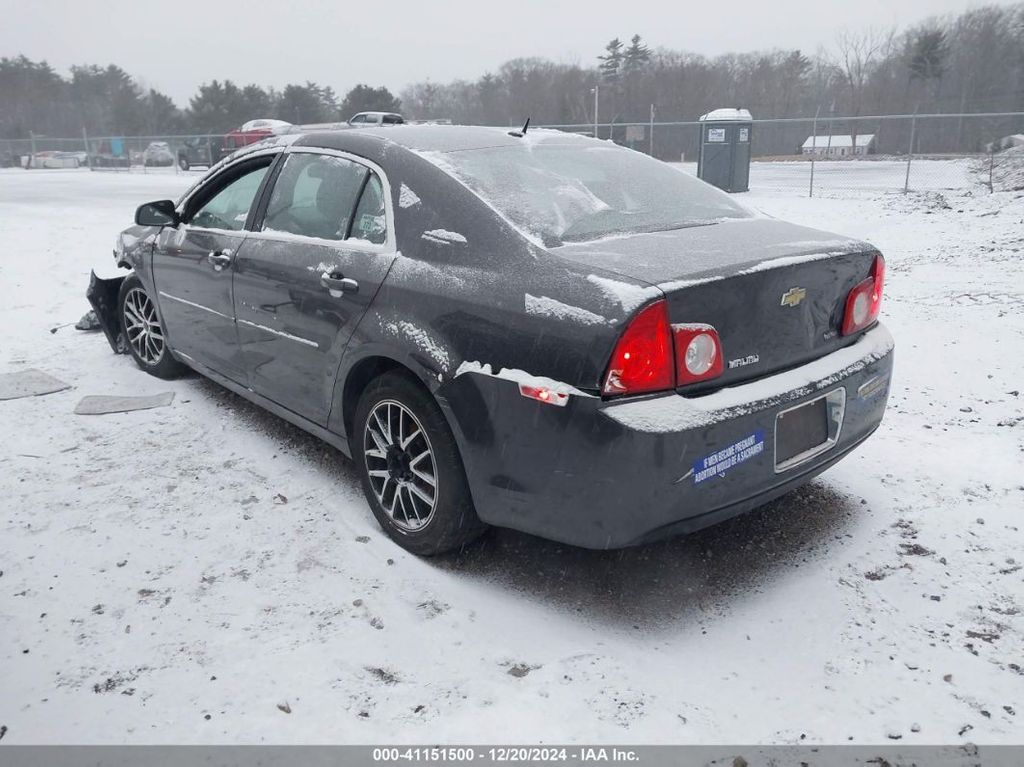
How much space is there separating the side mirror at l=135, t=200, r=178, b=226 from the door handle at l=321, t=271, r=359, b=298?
1.86 meters

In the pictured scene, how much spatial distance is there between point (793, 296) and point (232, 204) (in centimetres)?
301

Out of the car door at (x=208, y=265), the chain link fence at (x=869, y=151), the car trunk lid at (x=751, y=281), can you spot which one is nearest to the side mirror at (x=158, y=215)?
the car door at (x=208, y=265)

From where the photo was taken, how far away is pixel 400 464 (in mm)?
3137

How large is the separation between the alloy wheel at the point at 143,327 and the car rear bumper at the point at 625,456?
3.33m

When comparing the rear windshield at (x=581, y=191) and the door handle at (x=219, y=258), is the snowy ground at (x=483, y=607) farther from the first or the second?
the rear windshield at (x=581, y=191)

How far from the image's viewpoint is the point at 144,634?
2.68 m

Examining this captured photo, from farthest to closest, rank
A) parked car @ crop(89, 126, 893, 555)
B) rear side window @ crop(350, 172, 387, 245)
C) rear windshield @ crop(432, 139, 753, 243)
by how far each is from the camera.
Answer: rear side window @ crop(350, 172, 387, 245) → rear windshield @ crop(432, 139, 753, 243) → parked car @ crop(89, 126, 893, 555)

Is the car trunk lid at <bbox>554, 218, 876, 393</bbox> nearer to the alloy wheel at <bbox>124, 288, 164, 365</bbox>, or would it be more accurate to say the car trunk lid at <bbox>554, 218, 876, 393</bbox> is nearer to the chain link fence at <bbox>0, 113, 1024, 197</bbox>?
the alloy wheel at <bbox>124, 288, 164, 365</bbox>

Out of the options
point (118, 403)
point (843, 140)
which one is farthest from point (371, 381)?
point (843, 140)

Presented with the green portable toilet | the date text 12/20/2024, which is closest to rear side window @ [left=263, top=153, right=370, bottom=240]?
the date text 12/20/2024

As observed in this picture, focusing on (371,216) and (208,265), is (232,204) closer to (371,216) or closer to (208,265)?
(208,265)

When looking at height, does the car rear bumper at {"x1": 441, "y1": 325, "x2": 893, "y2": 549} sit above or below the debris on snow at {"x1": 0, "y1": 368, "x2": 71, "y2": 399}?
above

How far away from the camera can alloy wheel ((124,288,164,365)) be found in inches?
206

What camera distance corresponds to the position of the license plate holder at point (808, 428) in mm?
2656
